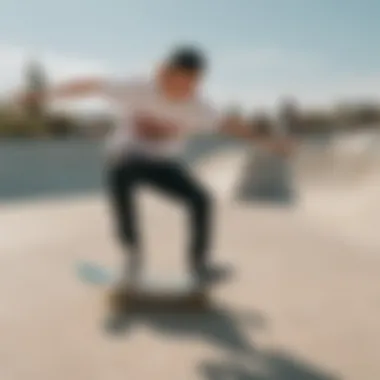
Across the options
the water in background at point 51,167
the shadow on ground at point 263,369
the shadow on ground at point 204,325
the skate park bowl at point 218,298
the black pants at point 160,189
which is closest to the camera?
the shadow on ground at point 263,369

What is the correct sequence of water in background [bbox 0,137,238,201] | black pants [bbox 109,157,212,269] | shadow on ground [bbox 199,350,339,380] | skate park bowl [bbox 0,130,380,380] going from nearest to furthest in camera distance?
shadow on ground [bbox 199,350,339,380], skate park bowl [bbox 0,130,380,380], black pants [bbox 109,157,212,269], water in background [bbox 0,137,238,201]

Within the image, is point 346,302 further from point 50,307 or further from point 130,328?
point 50,307

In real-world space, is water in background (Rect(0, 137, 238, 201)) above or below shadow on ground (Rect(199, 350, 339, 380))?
below

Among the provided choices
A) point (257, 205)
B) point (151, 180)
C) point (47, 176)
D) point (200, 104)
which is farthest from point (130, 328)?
point (47, 176)

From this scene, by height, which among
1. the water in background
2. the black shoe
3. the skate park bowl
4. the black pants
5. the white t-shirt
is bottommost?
the water in background

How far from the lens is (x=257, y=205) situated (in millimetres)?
7824

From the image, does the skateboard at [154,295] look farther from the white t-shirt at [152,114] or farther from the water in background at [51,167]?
the water in background at [51,167]

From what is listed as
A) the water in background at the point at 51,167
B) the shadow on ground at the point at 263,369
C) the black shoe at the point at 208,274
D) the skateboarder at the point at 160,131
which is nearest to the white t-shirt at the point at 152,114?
the skateboarder at the point at 160,131

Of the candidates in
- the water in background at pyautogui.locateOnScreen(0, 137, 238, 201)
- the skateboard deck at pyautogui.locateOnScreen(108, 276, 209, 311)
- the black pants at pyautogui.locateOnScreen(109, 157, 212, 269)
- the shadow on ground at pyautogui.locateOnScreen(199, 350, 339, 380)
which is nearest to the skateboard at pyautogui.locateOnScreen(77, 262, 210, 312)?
the skateboard deck at pyautogui.locateOnScreen(108, 276, 209, 311)

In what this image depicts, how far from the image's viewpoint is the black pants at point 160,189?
10.4 feet

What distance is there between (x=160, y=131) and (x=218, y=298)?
1.14 metres

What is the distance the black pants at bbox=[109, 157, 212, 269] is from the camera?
3162mm

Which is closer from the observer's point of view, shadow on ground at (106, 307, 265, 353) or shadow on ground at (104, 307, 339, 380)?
shadow on ground at (104, 307, 339, 380)

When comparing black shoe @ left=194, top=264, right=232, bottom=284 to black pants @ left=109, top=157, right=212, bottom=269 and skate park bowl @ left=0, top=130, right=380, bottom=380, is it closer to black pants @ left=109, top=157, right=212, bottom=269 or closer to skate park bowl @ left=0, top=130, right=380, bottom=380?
black pants @ left=109, top=157, right=212, bottom=269
